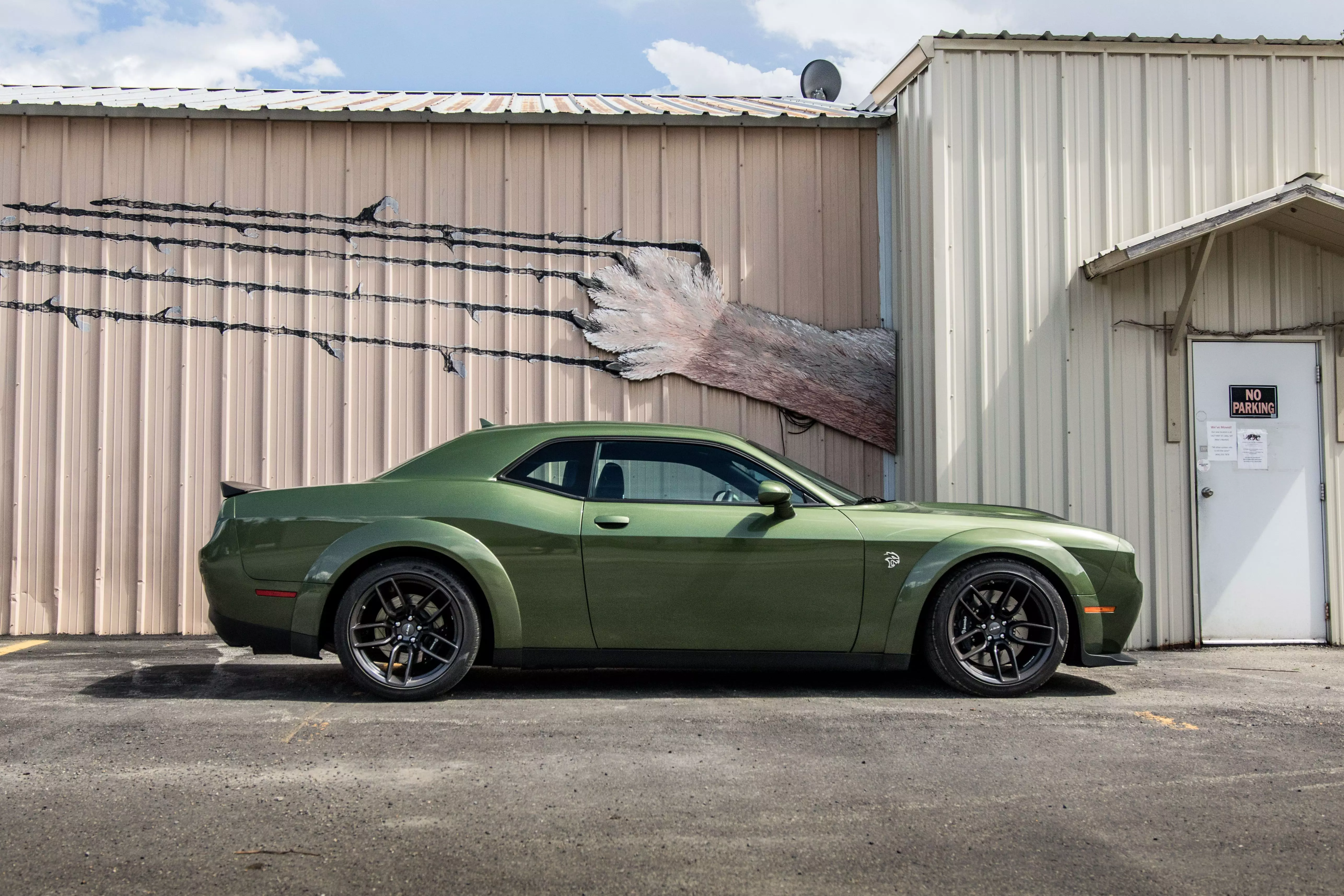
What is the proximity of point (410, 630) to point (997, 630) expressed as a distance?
284 centimetres

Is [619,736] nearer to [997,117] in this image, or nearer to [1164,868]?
[1164,868]

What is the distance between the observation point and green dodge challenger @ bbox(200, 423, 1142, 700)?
496 centimetres

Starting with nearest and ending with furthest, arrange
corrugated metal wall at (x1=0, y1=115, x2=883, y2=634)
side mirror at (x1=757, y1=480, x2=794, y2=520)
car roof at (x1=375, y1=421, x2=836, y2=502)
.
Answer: side mirror at (x1=757, y1=480, x2=794, y2=520) < car roof at (x1=375, y1=421, x2=836, y2=502) < corrugated metal wall at (x1=0, y1=115, x2=883, y2=634)

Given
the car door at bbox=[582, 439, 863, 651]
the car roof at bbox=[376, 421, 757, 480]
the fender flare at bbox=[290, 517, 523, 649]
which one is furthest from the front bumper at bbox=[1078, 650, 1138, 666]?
the fender flare at bbox=[290, 517, 523, 649]

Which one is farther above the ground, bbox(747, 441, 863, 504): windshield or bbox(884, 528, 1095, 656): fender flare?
bbox(747, 441, 863, 504): windshield

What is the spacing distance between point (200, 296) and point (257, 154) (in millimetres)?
1204

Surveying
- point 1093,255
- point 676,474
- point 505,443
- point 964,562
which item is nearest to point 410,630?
point 505,443

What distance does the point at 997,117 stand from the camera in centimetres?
746

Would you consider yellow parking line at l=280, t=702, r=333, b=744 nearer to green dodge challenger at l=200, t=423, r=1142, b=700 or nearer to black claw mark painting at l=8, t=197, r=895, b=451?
green dodge challenger at l=200, t=423, r=1142, b=700

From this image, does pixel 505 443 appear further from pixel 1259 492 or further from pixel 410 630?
pixel 1259 492

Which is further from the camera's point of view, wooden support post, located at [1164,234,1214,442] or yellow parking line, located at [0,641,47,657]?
wooden support post, located at [1164,234,1214,442]

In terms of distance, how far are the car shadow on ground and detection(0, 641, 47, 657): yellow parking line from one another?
1485 mm

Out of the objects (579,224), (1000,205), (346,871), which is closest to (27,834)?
(346,871)

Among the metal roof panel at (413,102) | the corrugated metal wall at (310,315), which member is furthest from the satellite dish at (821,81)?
the corrugated metal wall at (310,315)
